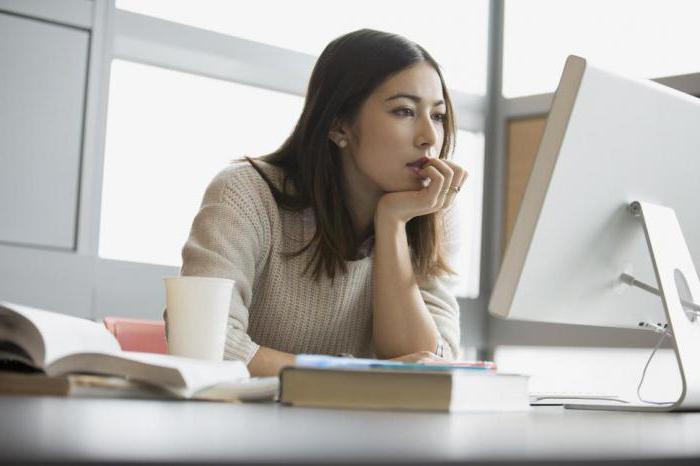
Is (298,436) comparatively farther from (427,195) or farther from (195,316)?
(427,195)

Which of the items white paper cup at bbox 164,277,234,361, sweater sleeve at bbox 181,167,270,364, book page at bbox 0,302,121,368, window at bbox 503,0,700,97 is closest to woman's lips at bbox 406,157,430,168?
sweater sleeve at bbox 181,167,270,364

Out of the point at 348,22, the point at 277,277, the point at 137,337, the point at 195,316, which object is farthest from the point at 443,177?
the point at 348,22

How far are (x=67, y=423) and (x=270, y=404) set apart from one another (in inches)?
14.2

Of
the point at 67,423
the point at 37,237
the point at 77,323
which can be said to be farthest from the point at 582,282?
the point at 37,237

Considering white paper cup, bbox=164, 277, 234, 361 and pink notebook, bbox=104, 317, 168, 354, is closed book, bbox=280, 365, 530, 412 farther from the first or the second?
pink notebook, bbox=104, 317, 168, 354

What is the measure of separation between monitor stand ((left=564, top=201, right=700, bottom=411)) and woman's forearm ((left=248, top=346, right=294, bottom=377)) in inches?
23.7

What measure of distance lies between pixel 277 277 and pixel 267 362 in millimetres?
298

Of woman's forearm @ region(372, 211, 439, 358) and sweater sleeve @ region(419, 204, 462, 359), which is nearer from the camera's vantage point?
woman's forearm @ region(372, 211, 439, 358)

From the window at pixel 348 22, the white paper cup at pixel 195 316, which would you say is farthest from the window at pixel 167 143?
the white paper cup at pixel 195 316

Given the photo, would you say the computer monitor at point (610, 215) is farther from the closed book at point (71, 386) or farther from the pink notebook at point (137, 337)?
the pink notebook at point (137, 337)

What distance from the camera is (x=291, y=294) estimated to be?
2.01 metres

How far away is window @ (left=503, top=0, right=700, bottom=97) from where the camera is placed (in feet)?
12.5

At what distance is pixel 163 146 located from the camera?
3.42 meters

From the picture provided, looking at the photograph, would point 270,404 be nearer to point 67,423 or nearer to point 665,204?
point 67,423
